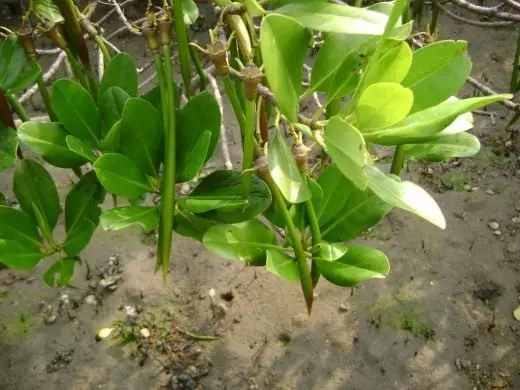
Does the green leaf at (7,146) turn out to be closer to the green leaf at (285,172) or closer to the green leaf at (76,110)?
the green leaf at (76,110)

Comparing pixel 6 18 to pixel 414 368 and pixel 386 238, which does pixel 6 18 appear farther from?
pixel 414 368

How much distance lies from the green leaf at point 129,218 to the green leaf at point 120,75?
0.56 feet

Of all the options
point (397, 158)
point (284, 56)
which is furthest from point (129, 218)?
point (397, 158)

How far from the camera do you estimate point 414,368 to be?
1555 millimetres

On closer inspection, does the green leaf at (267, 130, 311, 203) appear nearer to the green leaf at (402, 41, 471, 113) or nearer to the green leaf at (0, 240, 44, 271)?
the green leaf at (402, 41, 471, 113)

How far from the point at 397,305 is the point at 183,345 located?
27.0 inches

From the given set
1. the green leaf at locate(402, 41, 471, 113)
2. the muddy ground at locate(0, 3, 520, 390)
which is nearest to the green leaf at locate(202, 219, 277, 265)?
the green leaf at locate(402, 41, 471, 113)

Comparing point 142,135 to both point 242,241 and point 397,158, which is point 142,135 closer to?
point 242,241

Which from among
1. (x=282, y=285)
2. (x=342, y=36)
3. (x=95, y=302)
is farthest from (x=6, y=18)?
(x=342, y=36)

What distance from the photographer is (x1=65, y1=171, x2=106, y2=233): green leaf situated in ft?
2.26

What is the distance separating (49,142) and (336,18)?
0.38 m

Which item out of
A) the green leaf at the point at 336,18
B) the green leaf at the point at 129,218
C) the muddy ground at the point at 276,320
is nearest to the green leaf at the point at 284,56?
the green leaf at the point at 336,18

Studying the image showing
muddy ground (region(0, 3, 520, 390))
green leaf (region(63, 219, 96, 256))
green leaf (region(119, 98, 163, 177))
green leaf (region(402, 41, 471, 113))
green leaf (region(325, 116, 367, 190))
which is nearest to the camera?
green leaf (region(325, 116, 367, 190))

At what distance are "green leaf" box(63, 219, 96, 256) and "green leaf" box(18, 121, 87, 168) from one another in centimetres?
8
